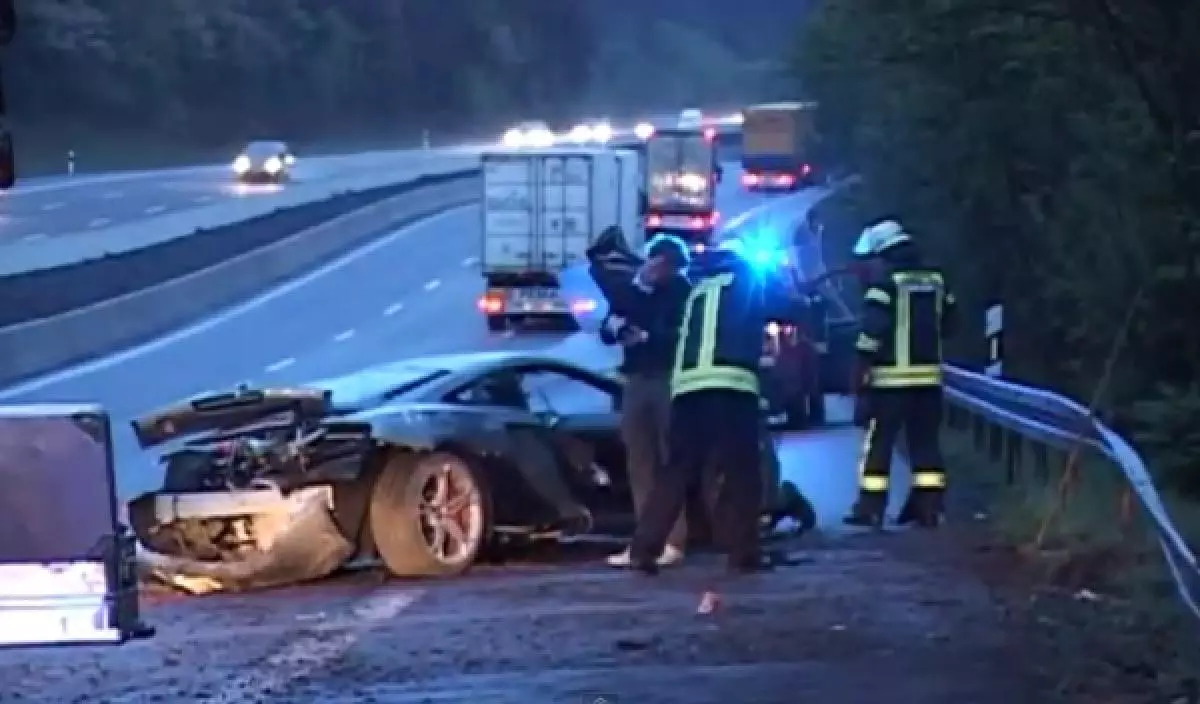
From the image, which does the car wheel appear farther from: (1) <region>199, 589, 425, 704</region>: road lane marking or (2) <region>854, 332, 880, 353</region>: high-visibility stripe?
(2) <region>854, 332, 880, 353</region>: high-visibility stripe

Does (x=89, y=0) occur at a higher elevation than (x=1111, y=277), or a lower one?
higher

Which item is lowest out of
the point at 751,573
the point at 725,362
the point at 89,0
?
the point at 751,573

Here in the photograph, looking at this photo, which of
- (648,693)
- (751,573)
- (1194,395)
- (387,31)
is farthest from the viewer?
(387,31)

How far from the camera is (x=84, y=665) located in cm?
952

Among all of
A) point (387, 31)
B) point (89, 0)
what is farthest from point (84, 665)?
point (387, 31)

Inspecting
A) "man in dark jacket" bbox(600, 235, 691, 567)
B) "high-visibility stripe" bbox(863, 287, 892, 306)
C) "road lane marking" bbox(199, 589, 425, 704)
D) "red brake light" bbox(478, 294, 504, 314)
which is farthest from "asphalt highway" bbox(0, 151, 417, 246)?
"road lane marking" bbox(199, 589, 425, 704)

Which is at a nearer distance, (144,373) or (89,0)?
(144,373)

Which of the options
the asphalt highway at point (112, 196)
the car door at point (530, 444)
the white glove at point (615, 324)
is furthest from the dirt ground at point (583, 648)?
the asphalt highway at point (112, 196)

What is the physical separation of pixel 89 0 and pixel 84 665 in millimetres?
86615

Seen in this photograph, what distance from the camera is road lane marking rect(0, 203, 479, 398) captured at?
102ft

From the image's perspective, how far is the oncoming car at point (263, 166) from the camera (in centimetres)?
7156

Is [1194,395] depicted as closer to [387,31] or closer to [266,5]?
[266,5]

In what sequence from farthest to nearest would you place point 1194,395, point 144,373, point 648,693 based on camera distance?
1. point 144,373
2. point 1194,395
3. point 648,693


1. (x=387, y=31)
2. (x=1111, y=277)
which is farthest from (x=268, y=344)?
(x=387, y=31)
